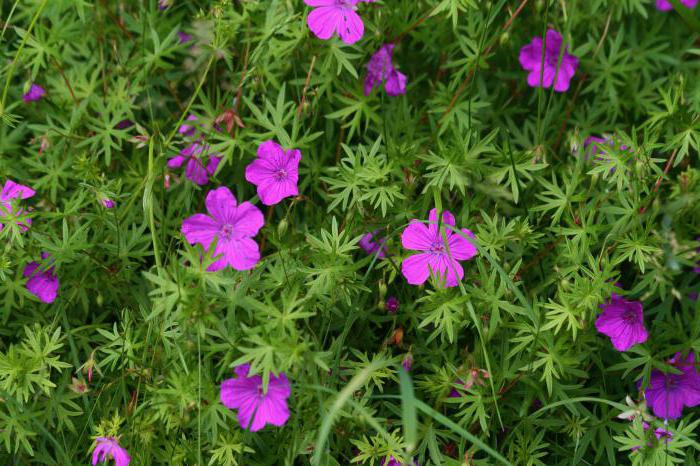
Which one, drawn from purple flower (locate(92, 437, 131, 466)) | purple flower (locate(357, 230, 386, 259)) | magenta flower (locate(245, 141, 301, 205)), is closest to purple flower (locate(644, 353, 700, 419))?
purple flower (locate(357, 230, 386, 259))

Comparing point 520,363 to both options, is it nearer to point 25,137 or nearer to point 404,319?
point 404,319

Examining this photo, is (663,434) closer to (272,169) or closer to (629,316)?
(629,316)

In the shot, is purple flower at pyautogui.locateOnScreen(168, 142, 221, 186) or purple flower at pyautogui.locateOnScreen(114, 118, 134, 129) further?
purple flower at pyautogui.locateOnScreen(114, 118, 134, 129)

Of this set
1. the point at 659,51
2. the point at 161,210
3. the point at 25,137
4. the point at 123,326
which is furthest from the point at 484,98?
the point at 25,137

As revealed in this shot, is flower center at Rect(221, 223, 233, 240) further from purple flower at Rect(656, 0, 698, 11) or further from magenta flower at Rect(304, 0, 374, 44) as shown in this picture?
purple flower at Rect(656, 0, 698, 11)

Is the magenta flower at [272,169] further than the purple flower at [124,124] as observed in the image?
No

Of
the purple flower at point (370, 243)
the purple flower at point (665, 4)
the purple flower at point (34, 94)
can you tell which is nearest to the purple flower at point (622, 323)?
the purple flower at point (370, 243)

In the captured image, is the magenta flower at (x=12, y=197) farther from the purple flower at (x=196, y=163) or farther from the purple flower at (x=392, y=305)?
the purple flower at (x=392, y=305)
